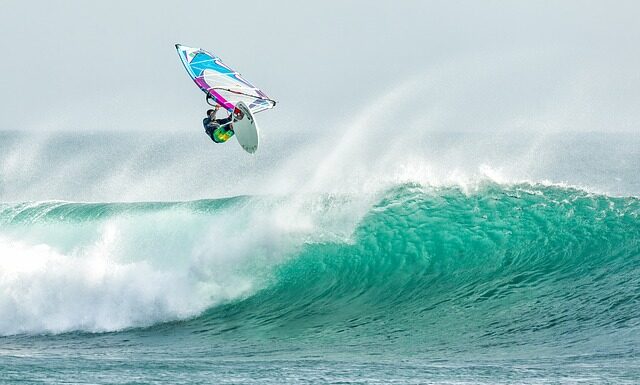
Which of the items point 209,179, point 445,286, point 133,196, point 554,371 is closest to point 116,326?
point 445,286

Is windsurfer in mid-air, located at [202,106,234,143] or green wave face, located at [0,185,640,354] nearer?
green wave face, located at [0,185,640,354]

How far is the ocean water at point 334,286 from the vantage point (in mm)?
10734

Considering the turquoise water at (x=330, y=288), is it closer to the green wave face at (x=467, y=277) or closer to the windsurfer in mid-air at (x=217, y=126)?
the green wave face at (x=467, y=277)

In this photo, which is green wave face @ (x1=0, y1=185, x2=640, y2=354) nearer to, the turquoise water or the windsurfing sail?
the turquoise water

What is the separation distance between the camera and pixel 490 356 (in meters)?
11.1

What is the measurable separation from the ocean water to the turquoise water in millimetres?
37

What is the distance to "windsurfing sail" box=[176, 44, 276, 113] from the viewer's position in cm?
1432

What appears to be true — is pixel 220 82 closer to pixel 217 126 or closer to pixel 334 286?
pixel 217 126

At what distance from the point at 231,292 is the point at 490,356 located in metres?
5.23

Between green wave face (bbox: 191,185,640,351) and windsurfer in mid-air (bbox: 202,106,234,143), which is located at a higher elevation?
windsurfer in mid-air (bbox: 202,106,234,143)

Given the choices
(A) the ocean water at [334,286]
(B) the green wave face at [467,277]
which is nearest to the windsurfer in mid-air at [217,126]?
(A) the ocean water at [334,286]

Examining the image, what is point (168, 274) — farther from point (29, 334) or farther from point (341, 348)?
point (341, 348)

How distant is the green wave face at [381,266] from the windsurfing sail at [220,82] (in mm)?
2524

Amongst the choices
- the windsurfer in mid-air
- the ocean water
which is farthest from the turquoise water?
the windsurfer in mid-air
